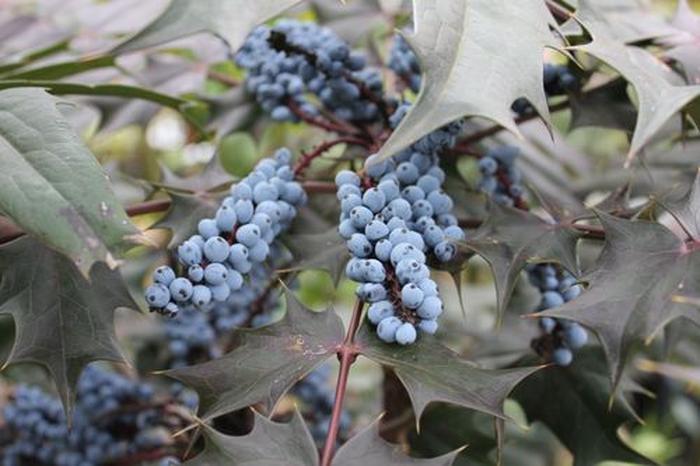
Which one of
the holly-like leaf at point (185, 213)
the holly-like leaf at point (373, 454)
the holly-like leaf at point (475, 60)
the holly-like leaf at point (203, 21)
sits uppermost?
the holly-like leaf at point (203, 21)

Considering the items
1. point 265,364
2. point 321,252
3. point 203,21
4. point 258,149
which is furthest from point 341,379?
point 258,149

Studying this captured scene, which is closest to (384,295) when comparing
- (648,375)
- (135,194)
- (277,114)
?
(277,114)

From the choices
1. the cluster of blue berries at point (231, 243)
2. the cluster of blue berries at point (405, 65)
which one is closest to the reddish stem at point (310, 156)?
the cluster of blue berries at point (231, 243)

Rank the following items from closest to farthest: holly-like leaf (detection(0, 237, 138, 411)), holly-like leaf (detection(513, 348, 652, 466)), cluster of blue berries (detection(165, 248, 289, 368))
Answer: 1. holly-like leaf (detection(0, 237, 138, 411))
2. holly-like leaf (detection(513, 348, 652, 466))
3. cluster of blue berries (detection(165, 248, 289, 368))

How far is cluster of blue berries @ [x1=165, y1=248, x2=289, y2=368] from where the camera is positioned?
41.1 inches

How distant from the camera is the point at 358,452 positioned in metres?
0.67

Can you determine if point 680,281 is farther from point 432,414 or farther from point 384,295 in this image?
point 432,414

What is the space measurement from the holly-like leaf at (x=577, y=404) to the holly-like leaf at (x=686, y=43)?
30 centimetres

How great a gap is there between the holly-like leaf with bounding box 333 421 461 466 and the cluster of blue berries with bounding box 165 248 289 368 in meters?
0.37

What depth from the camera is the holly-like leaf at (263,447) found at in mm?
647

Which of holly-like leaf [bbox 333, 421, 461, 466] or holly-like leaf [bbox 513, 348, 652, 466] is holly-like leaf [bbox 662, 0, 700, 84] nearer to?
holly-like leaf [bbox 513, 348, 652, 466]

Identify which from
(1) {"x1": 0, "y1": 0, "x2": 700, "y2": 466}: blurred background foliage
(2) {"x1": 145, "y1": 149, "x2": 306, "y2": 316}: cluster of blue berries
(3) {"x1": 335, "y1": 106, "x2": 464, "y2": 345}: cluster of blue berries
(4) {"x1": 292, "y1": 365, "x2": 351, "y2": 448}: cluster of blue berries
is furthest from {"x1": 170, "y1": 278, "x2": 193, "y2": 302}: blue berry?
Result: (4) {"x1": 292, "y1": 365, "x2": 351, "y2": 448}: cluster of blue berries

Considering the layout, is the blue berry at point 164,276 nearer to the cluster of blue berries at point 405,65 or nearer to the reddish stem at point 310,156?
the reddish stem at point 310,156

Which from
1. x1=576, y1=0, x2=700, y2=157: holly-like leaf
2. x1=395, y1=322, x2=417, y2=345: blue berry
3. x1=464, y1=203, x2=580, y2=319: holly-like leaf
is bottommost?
x1=464, y1=203, x2=580, y2=319: holly-like leaf
